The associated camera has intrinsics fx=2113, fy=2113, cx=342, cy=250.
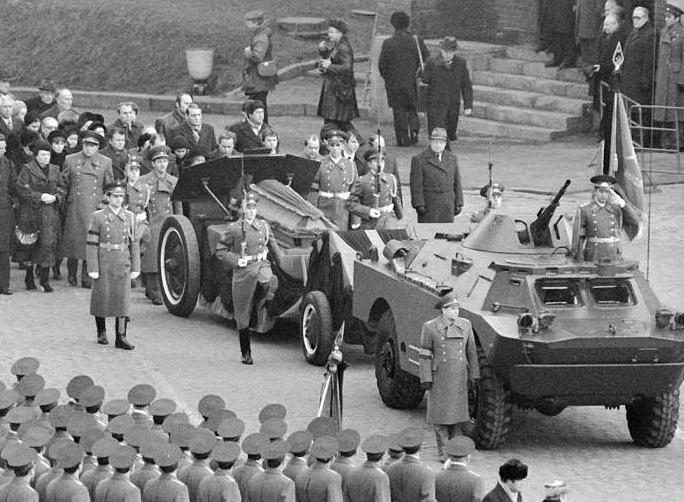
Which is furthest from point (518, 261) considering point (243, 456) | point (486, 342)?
point (243, 456)

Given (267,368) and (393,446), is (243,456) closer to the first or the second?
(393,446)

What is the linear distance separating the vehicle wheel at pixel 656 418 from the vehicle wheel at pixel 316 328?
3.51 m

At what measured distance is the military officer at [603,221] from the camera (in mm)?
18016

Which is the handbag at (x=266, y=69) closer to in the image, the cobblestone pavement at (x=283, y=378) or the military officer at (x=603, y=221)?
the cobblestone pavement at (x=283, y=378)

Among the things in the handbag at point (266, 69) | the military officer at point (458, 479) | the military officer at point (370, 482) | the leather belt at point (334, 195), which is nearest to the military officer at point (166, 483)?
the military officer at point (370, 482)

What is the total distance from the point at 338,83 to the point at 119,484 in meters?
18.3

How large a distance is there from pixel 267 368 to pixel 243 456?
4.58 m

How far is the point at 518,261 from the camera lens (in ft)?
56.2

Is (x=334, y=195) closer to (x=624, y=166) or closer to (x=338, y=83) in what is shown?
(x=624, y=166)

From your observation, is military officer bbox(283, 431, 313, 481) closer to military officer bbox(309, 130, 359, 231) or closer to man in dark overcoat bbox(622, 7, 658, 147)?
military officer bbox(309, 130, 359, 231)

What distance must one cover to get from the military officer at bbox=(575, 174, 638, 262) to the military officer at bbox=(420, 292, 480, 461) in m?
1.70

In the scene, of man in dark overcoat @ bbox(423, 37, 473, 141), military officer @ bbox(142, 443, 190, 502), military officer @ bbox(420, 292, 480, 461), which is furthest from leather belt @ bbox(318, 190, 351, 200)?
military officer @ bbox(142, 443, 190, 502)

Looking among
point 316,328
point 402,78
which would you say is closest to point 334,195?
point 316,328

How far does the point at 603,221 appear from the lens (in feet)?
60.8
